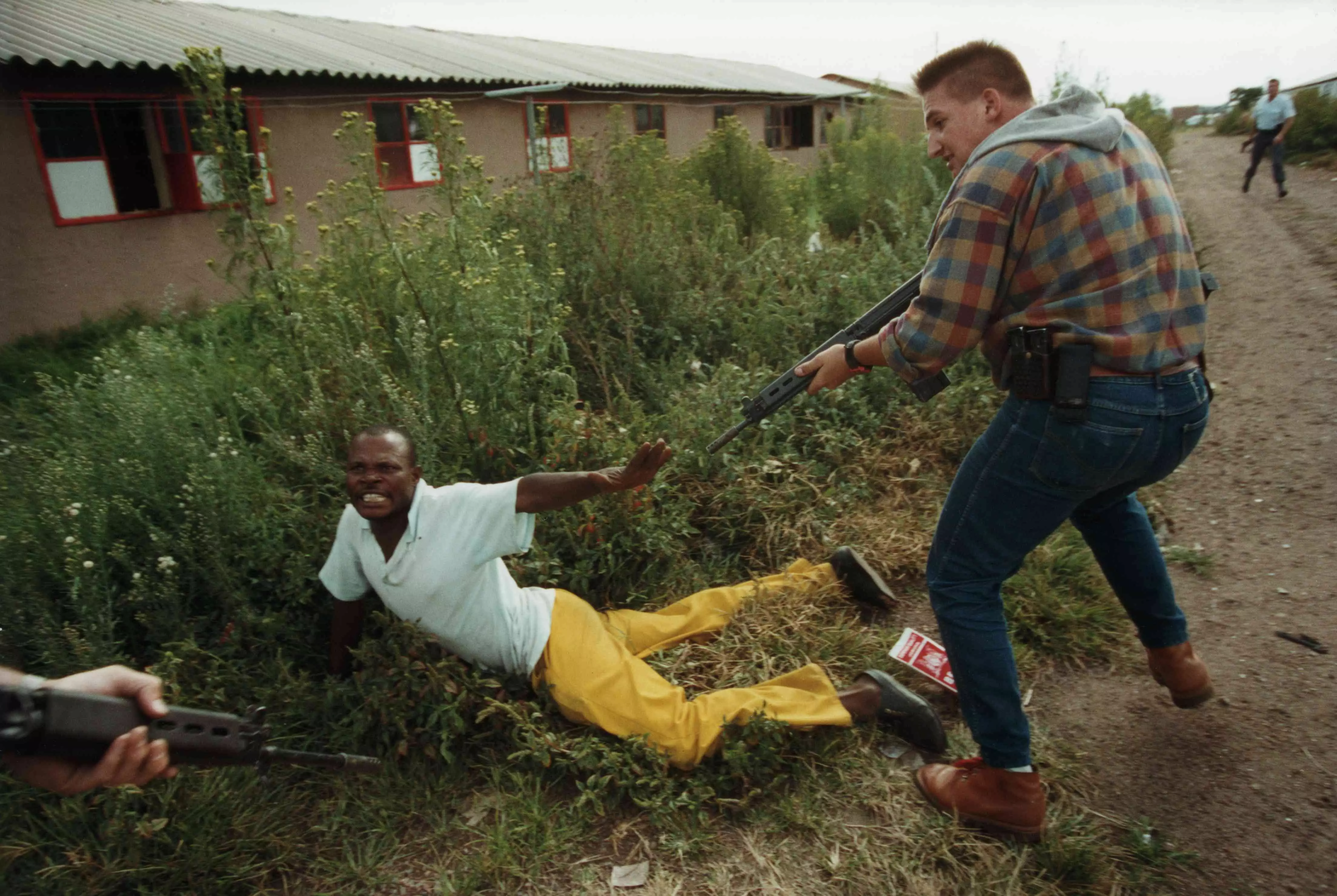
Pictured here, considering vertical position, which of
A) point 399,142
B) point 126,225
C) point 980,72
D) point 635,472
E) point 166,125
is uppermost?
point 166,125

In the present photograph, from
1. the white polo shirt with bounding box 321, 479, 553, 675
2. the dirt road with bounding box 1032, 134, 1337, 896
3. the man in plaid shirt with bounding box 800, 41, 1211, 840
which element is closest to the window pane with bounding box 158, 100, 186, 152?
the white polo shirt with bounding box 321, 479, 553, 675

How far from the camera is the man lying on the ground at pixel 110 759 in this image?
1357mm

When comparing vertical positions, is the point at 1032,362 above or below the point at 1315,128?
below

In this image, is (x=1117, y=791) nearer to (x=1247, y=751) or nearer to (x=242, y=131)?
(x=1247, y=751)

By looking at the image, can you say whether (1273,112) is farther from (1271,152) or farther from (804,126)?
(804,126)

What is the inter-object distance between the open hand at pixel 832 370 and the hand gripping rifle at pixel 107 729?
163cm

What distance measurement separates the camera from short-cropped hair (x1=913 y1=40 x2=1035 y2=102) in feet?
6.38

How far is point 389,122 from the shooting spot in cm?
1091

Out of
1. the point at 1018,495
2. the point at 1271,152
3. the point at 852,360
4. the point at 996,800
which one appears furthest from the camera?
the point at 1271,152

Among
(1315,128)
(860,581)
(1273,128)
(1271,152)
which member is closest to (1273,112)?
(1273,128)

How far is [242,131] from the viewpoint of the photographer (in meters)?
3.39

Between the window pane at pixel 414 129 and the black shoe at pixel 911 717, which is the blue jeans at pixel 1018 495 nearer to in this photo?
the black shoe at pixel 911 717

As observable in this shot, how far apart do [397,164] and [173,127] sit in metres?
3.14

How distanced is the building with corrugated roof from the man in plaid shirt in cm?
284
